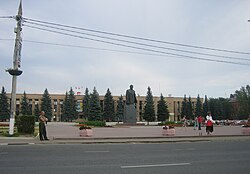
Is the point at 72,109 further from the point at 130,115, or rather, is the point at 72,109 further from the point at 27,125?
the point at 27,125

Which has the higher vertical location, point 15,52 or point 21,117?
point 15,52

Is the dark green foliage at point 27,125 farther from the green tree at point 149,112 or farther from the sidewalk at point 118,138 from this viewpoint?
the green tree at point 149,112

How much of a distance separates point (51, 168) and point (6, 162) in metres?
2.09

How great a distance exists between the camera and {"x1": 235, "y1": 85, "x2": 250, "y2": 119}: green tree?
98625mm

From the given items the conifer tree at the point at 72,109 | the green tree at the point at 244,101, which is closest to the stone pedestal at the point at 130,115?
the conifer tree at the point at 72,109

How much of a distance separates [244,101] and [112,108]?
158 feet

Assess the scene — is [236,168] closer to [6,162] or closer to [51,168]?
[51,168]

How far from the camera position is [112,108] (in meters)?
86.2

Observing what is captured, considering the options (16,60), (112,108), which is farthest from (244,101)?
(16,60)

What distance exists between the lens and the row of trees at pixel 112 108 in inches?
3086

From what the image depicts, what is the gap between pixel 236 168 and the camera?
8.36 metres

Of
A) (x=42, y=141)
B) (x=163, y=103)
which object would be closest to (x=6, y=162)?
(x=42, y=141)

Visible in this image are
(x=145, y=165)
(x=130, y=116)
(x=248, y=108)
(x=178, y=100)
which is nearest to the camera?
(x=145, y=165)

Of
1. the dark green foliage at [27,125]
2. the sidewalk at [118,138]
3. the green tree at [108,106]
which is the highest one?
the green tree at [108,106]
